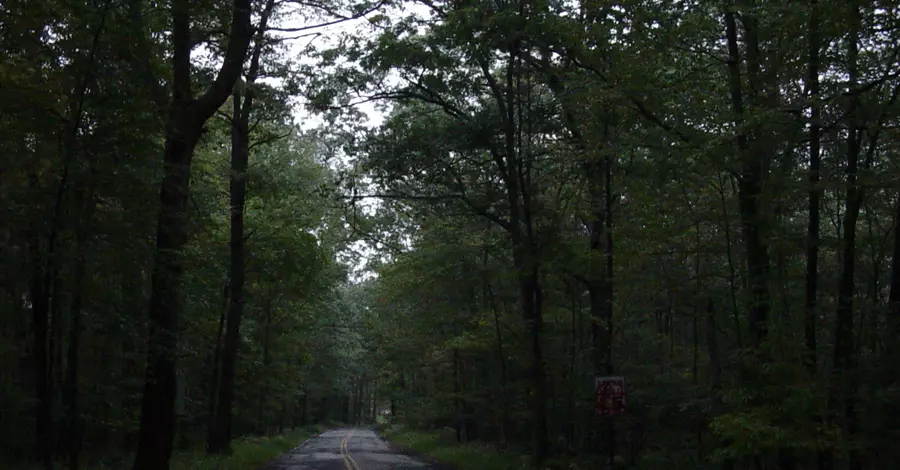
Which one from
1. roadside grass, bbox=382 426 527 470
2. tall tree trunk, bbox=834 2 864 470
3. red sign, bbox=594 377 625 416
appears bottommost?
roadside grass, bbox=382 426 527 470

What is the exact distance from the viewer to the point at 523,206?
677 inches

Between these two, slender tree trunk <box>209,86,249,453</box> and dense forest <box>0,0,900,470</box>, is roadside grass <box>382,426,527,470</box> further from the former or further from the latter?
slender tree trunk <box>209,86,249,453</box>

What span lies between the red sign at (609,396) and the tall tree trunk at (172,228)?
7.06m

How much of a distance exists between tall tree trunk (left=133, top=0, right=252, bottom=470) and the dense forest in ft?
0.16

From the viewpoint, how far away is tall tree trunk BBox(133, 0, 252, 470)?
10.1 m

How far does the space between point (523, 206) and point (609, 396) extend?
5.77 metres

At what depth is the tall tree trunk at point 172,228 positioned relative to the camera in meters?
10.1

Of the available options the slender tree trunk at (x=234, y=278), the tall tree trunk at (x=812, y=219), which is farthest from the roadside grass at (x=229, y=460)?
the tall tree trunk at (x=812, y=219)

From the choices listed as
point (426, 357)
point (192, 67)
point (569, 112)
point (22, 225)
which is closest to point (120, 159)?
point (22, 225)

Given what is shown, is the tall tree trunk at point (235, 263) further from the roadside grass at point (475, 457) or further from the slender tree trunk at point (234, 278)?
the roadside grass at point (475, 457)

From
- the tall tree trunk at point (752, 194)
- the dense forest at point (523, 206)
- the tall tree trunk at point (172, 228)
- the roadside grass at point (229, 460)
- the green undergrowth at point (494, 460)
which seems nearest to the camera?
the dense forest at point (523, 206)

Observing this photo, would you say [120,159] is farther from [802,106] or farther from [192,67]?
[802,106]

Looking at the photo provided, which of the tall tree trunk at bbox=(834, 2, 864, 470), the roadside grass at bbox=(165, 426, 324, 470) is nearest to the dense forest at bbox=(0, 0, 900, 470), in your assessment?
the tall tree trunk at bbox=(834, 2, 864, 470)

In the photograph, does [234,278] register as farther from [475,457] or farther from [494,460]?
[494,460]
